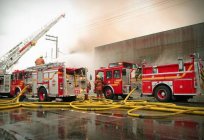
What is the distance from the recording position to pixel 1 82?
702 inches

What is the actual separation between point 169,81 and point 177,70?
2.26 feet

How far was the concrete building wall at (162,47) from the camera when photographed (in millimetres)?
20141

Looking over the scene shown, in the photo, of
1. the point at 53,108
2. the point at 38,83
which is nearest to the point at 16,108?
the point at 53,108

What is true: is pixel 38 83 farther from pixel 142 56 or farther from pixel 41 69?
pixel 142 56

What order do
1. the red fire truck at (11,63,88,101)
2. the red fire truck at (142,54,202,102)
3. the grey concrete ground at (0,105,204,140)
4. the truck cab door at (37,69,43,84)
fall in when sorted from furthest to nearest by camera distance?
the truck cab door at (37,69,43,84) → the red fire truck at (11,63,88,101) → the red fire truck at (142,54,202,102) → the grey concrete ground at (0,105,204,140)

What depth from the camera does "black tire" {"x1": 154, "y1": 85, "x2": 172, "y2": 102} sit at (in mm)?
11270

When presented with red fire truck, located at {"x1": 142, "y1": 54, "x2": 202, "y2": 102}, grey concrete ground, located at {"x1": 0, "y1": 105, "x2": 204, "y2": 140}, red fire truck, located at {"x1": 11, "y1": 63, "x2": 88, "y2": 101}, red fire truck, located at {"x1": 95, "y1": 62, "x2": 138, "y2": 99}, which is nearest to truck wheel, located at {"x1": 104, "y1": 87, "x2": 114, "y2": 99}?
red fire truck, located at {"x1": 95, "y1": 62, "x2": 138, "y2": 99}

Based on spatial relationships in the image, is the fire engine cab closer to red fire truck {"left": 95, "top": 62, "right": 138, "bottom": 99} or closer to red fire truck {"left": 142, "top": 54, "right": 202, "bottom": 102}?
red fire truck {"left": 95, "top": 62, "right": 138, "bottom": 99}

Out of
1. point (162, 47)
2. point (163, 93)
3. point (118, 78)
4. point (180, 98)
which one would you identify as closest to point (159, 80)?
point (163, 93)

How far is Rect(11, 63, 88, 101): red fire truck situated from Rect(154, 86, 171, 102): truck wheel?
14.8 ft

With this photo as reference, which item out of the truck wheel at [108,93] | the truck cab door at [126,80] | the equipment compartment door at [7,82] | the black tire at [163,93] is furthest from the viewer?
the equipment compartment door at [7,82]

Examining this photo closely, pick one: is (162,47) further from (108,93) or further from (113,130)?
(113,130)

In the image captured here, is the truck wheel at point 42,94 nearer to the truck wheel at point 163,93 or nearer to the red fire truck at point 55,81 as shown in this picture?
the red fire truck at point 55,81

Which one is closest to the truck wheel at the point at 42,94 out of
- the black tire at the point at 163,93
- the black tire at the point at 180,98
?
the black tire at the point at 163,93
